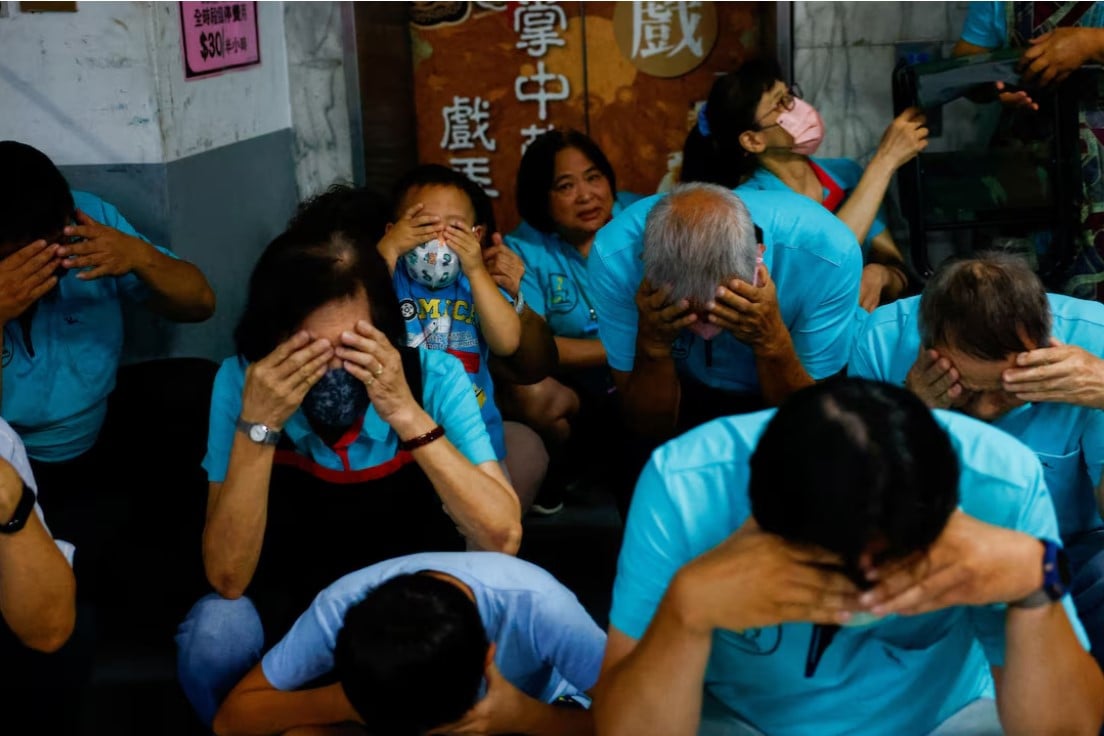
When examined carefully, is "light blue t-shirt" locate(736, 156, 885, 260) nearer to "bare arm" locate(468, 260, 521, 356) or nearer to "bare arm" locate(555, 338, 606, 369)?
"bare arm" locate(555, 338, 606, 369)

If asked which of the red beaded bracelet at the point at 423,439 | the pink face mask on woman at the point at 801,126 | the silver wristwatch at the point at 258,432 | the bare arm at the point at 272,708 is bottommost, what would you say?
the bare arm at the point at 272,708

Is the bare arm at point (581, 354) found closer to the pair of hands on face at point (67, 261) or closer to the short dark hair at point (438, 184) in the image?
the short dark hair at point (438, 184)

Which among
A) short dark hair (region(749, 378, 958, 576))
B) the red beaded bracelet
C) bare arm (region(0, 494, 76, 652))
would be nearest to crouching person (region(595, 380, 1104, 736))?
short dark hair (region(749, 378, 958, 576))

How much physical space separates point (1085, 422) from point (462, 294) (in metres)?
1.47

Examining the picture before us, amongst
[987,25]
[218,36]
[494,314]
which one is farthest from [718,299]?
[218,36]

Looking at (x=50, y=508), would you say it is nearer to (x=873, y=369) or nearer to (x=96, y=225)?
(x=96, y=225)

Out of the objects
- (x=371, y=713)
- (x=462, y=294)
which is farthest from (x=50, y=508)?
(x=371, y=713)

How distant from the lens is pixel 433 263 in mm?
3014

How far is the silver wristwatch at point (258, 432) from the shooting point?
7.47ft

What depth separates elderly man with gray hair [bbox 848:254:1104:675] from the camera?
209 cm

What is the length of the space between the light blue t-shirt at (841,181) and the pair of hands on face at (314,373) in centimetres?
154

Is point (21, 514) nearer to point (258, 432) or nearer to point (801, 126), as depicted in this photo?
point (258, 432)

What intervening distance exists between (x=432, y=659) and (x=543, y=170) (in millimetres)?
2088

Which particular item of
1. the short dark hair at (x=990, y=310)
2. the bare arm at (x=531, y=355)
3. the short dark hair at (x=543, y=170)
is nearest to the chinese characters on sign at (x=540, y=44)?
the short dark hair at (x=543, y=170)
